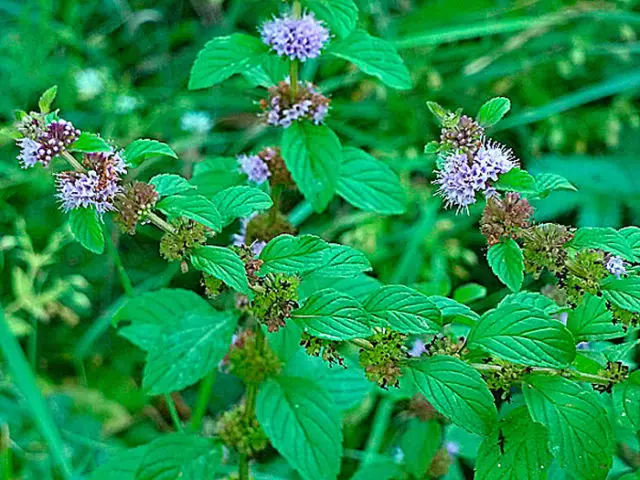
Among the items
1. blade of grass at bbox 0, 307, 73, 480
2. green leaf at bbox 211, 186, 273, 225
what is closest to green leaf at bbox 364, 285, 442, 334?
green leaf at bbox 211, 186, 273, 225

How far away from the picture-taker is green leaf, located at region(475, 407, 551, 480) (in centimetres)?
65

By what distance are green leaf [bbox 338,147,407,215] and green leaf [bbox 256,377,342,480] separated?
21cm

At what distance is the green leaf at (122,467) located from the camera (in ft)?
2.87

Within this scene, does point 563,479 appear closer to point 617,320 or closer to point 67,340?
point 617,320

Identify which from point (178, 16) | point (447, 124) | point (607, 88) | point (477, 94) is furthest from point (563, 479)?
point (178, 16)

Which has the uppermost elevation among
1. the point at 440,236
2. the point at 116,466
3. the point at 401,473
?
the point at 440,236

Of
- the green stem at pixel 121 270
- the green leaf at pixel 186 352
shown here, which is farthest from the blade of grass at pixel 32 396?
the green leaf at pixel 186 352

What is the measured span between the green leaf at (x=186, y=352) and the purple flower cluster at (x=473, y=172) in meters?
0.29

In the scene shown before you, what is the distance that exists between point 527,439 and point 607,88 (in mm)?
1206

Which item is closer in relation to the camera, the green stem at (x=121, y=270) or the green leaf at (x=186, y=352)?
the green leaf at (x=186, y=352)

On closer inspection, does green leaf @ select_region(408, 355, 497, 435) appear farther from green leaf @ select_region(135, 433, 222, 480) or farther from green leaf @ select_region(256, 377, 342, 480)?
green leaf @ select_region(135, 433, 222, 480)

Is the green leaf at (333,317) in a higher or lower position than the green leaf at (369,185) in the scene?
Result: lower

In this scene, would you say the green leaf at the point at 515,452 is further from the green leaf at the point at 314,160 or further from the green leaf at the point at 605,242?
the green leaf at the point at 314,160

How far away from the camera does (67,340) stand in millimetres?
1676
